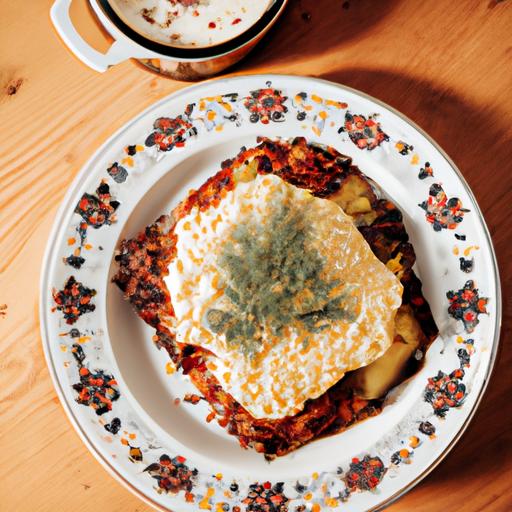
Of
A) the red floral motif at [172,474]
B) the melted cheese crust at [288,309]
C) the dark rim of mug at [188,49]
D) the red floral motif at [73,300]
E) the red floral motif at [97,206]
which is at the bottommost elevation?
the red floral motif at [172,474]

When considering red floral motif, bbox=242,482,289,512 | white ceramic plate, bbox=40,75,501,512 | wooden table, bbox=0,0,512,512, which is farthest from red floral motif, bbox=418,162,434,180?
red floral motif, bbox=242,482,289,512

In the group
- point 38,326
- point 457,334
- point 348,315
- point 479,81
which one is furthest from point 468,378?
point 38,326

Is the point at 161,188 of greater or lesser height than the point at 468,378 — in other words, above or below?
above

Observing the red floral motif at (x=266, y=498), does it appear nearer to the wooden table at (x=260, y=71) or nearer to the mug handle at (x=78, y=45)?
the wooden table at (x=260, y=71)

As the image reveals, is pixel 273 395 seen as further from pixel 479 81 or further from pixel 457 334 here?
pixel 479 81

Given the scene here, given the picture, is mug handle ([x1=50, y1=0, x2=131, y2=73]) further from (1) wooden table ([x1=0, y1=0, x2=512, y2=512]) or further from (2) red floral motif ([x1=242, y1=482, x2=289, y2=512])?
(2) red floral motif ([x1=242, y1=482, x2=289, y2=512])

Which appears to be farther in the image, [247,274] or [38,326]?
[38,326]

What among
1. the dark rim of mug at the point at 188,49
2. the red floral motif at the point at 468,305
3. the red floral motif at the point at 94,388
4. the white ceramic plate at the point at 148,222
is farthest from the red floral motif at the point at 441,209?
the red floral motif at the point at 94,388

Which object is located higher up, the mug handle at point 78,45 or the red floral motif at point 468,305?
the mug handle at point 78,45
